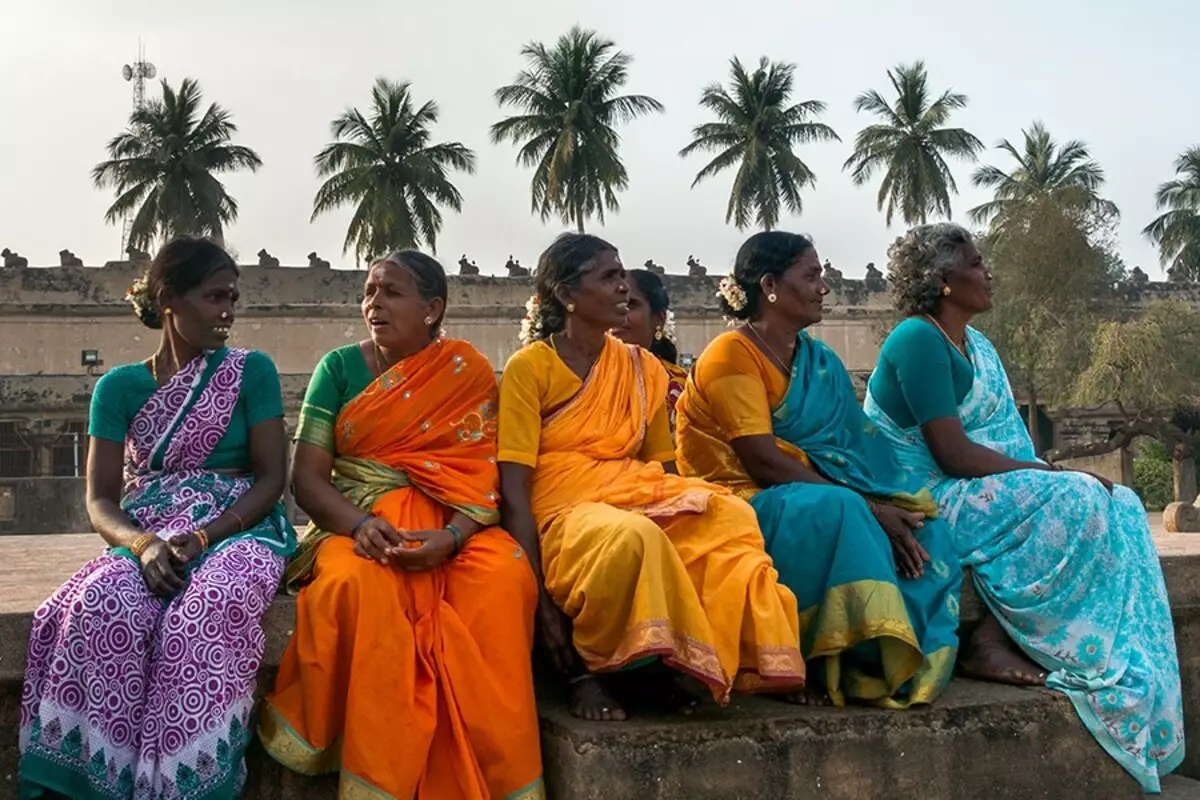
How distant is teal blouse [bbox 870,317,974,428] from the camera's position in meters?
3.96

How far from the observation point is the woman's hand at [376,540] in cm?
312

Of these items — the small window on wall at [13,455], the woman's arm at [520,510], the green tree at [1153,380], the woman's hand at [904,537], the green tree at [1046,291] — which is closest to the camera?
the woman's arm at [520,510]

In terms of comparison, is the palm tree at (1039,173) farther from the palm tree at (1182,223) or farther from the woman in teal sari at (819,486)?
the woman in teal sari at (819,486)

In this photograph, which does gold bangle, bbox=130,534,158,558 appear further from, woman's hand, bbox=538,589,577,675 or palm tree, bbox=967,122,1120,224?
palm tree, bbox=967,122,1120,224

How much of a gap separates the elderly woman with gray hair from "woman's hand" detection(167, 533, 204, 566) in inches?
92.7

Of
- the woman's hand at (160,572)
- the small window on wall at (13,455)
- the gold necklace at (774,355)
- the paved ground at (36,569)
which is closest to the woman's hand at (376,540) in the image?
the woman's hand at (160,572)

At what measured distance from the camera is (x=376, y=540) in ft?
10.3

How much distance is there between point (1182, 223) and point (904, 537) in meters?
44.2

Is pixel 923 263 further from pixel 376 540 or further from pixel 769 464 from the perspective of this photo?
pixel 376 540

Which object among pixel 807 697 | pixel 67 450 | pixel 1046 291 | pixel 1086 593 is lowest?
pixel 67 450

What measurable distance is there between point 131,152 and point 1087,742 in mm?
39419

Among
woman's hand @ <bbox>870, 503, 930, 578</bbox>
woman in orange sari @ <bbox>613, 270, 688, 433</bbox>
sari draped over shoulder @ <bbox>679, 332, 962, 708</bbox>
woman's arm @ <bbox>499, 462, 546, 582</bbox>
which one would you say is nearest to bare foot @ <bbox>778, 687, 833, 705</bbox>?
sari draped over shoulder @ <bbox>679, 332, 962, 708</bbox>

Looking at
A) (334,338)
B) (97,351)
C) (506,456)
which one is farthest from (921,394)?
(97,351)

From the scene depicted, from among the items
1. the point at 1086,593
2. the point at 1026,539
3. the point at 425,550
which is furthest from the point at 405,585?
the point at 1086,593
